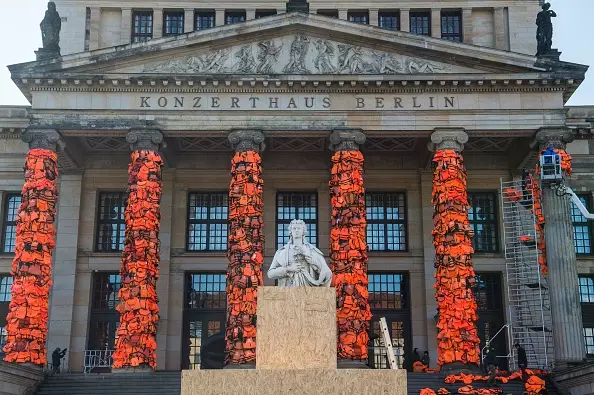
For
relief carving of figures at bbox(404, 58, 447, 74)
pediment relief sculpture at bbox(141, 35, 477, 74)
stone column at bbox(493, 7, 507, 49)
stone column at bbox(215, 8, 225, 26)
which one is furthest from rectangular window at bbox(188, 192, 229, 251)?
stone column at bbox(493, 7, 507, 49)

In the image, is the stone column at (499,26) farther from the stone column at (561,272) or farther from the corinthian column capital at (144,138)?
the corinthian column capital at (144,138)

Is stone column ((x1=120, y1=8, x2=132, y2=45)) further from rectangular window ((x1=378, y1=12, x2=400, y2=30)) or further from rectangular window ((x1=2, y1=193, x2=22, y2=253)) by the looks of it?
rectangular window ((x1=378, y1=12, x2=400, y2=30))

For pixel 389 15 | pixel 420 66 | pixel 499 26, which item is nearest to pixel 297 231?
pixel 420 66

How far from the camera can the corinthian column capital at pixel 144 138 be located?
37156mm

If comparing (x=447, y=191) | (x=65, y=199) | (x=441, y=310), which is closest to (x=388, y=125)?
(x=447, y=191)

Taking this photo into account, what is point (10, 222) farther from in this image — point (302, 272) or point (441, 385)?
point (302, 272)

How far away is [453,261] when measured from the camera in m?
35.6

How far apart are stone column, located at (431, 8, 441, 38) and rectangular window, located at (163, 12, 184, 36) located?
13.4 m

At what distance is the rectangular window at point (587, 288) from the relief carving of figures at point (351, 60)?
51.3 feet

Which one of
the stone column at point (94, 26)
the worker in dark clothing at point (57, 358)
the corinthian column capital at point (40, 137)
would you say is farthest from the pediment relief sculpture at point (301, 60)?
the worker in dark clothing at point (57, 358)

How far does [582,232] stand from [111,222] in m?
23.9

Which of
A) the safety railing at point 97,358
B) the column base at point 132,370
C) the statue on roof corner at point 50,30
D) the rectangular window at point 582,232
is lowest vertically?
the column base at point 132,370

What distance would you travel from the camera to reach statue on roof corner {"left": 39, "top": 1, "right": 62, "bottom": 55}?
126 feet

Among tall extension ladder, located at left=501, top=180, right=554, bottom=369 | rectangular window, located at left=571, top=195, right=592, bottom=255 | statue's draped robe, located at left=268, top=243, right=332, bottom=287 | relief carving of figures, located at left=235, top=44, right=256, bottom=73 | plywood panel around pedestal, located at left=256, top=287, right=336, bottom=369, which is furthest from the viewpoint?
rectangular window, located at left=571, top=195, right=592, bottom=255
